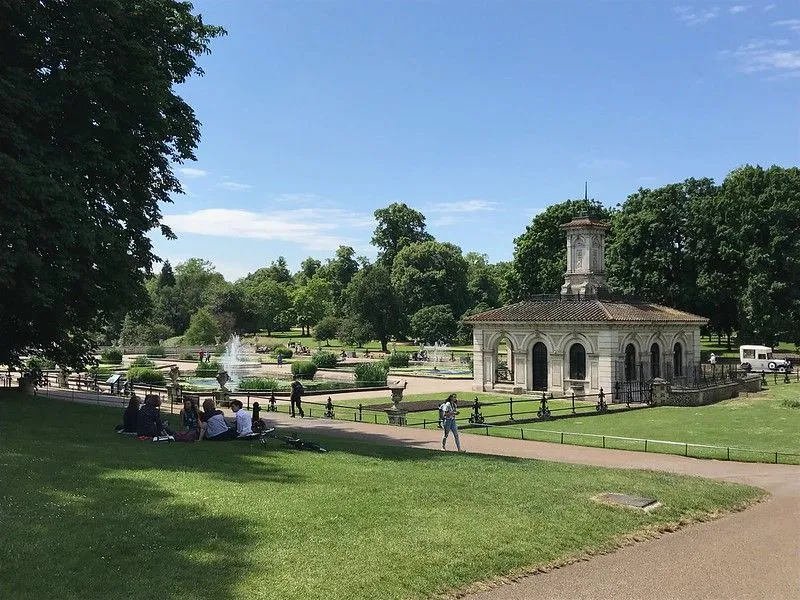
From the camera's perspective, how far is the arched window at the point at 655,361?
42.2 meters

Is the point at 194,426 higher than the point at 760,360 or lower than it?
lower

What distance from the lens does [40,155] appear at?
18.0m

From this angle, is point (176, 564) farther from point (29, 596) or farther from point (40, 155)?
point (40, 155)

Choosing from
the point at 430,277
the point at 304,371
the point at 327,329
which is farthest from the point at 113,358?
the point at 430,277

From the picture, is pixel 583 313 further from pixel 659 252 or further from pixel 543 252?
pixel 543 252

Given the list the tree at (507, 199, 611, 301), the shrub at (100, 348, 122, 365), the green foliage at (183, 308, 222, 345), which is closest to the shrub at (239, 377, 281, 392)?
the shrub at (100, 348, 122, 365)

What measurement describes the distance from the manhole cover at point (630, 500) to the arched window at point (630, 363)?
1093 inches

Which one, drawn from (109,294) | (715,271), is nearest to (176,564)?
(109,294)

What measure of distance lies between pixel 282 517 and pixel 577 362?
106ft

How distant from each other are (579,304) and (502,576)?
115ft

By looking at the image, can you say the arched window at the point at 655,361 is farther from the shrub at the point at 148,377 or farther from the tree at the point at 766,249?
the shrub at the point at 148,377

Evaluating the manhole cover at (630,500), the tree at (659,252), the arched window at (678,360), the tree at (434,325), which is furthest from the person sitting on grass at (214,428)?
the tree at (434,325)

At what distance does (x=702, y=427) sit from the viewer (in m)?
27.4

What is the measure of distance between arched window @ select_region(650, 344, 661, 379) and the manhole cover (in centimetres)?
3038
